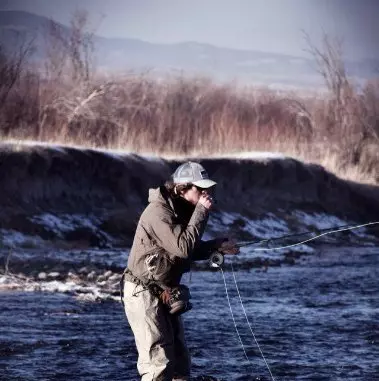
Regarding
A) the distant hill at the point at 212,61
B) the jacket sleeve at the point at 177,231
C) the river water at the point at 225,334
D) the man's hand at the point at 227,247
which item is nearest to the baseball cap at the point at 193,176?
the jacket sleeve at the point at 177,231

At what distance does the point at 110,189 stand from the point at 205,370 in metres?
9.52

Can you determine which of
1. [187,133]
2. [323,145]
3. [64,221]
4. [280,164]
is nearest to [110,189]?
[64,221]

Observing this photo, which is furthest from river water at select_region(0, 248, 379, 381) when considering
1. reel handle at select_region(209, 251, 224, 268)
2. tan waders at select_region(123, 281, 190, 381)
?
reel handle at select_region(209, 251, 224, 268)

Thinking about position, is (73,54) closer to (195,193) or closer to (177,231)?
(195,193)

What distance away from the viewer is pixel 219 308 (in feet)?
34.9

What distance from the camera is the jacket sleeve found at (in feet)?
18.0

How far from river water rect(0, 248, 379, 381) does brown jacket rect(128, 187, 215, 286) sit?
1802 millimetres

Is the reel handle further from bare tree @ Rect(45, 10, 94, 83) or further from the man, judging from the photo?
bare tree @ Rect(45, 10, 94, 83)

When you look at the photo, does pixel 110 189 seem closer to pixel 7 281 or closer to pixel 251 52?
pixel 7 281

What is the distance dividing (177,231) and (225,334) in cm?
384

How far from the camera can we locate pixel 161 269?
5.66 meters

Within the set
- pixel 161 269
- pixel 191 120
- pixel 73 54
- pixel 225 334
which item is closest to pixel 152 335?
pixel 161 269

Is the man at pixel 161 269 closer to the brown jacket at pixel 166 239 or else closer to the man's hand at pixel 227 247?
the brown jacket at pixel 166 239

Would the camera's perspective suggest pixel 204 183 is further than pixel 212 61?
No
